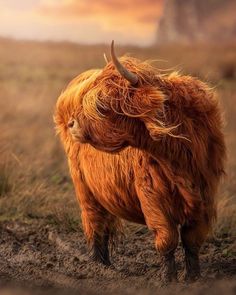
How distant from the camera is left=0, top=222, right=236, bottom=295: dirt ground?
5.29 metres

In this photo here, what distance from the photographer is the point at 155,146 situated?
5191 millimetres

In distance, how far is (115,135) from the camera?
201 inches

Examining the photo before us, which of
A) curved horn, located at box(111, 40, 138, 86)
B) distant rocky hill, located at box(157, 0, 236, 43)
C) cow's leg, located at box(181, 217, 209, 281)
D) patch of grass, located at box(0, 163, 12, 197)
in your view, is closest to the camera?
curved horn, located at box(111, 40, 138, 86)

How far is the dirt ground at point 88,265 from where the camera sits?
17.3 ft

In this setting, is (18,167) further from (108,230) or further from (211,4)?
(211,4)

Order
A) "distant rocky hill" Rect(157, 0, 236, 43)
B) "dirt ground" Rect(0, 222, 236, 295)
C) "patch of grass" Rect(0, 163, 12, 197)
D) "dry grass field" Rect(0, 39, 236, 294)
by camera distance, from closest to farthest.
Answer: "dirt ground" Rect(0, 222, 236, 295), "dry grass field" Rect(0, 39, 236, 294), "patch of grass" Rect(0, 163, 12, 197), "distant rocky hill" Rect(157, 0, 236, 43)

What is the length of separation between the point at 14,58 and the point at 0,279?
70.0 feet

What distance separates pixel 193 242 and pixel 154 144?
789 mm

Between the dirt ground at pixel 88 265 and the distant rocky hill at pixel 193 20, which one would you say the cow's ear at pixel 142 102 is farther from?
the distant rocky hill at pixel 193 20

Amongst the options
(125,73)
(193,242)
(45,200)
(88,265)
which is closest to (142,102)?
(125,73)

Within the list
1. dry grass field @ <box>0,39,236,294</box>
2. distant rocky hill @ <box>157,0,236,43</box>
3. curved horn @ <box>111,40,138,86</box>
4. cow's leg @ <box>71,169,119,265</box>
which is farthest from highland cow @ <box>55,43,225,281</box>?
distant rocky hill @ <box>157,0,236,43</box>

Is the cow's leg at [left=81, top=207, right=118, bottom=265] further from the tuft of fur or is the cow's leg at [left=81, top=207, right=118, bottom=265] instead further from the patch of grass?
the patch of grass

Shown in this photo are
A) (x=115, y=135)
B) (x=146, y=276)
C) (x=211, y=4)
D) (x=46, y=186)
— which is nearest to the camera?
(x=115, y=135)

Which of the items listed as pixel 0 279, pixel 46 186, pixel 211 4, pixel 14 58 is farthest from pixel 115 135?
pixel 211 4
